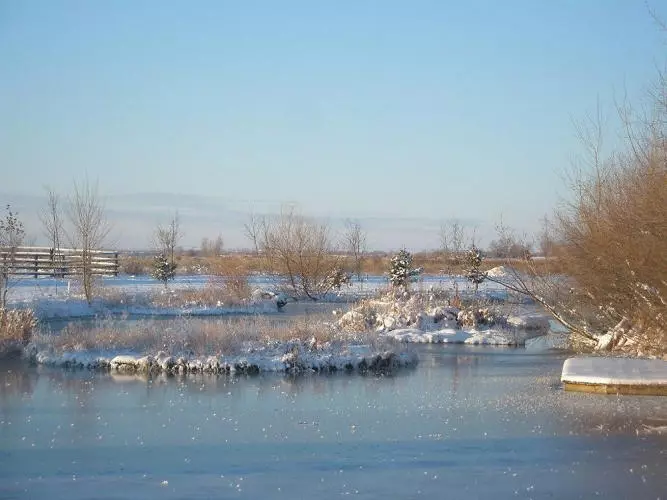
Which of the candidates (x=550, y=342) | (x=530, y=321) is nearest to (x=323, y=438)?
(x=550, y=342)

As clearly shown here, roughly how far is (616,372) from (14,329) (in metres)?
13.9

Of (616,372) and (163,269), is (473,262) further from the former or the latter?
(616,372)

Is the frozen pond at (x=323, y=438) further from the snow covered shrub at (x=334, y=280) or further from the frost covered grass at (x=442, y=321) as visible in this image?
the snow covered shrub at (x=334, y=280)

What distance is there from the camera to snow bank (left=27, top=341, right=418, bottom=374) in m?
16.8

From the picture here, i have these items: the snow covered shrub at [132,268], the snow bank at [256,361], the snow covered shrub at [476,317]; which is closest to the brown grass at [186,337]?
the snow bank at [256,361]

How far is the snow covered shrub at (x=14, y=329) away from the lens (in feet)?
63.0

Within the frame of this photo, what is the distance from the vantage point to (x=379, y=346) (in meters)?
18.6

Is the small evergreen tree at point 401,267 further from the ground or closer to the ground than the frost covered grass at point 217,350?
further from the ground

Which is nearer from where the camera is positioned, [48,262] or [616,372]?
[616,372]

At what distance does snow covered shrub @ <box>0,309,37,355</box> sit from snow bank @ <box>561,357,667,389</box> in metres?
12.7

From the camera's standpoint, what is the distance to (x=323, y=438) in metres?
10.6

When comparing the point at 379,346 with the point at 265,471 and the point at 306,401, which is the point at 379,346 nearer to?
the point at 306,401

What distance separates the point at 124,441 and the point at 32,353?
908 centimetres

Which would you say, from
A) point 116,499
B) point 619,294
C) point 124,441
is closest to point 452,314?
point 619,294
